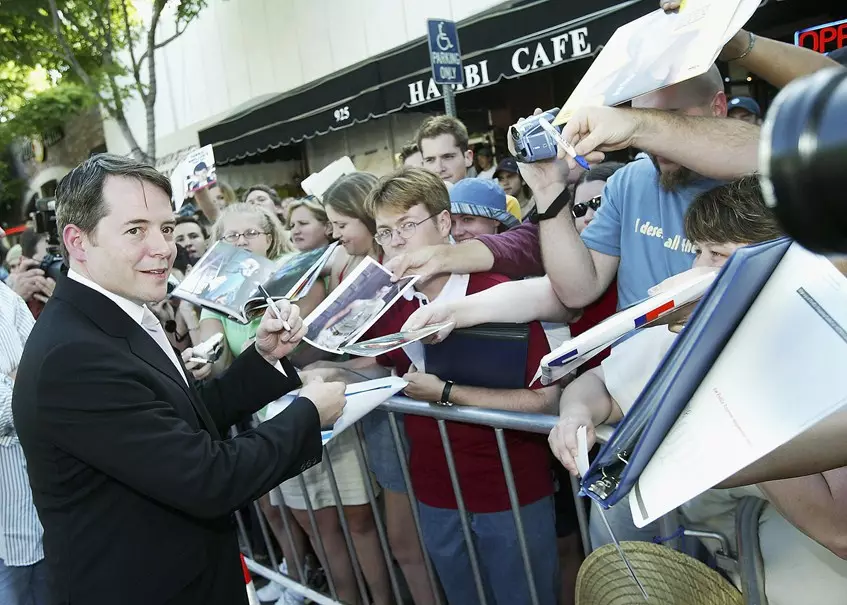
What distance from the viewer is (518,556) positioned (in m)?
2.37

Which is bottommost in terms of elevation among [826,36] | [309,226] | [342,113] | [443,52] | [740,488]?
[740,488]

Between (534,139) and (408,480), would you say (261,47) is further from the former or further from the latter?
(534,139)

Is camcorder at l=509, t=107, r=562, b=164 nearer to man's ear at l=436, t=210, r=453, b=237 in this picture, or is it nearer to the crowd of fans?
the crowd of fans

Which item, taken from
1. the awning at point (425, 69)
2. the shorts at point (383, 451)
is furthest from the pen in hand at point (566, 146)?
the awning at point (425, 69)

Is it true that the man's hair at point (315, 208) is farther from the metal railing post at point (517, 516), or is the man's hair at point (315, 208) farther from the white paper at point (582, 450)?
the white paper at point (582, 450)

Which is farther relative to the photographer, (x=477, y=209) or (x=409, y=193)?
(x=477, y=209)

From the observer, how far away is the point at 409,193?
2.63m

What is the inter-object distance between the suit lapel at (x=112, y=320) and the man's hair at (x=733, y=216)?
153 centimetres

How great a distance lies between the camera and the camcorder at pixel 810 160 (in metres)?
0.40

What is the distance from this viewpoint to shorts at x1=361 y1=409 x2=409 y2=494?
9.12 feet

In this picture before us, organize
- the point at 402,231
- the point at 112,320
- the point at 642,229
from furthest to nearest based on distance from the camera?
the point at 402,231
the point at 642,229
the point at 112,320

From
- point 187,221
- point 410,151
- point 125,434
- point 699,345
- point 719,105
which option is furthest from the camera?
point 187,221

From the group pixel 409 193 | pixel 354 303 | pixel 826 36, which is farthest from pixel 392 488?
pixel 826 36

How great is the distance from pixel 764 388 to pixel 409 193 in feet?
6.68
